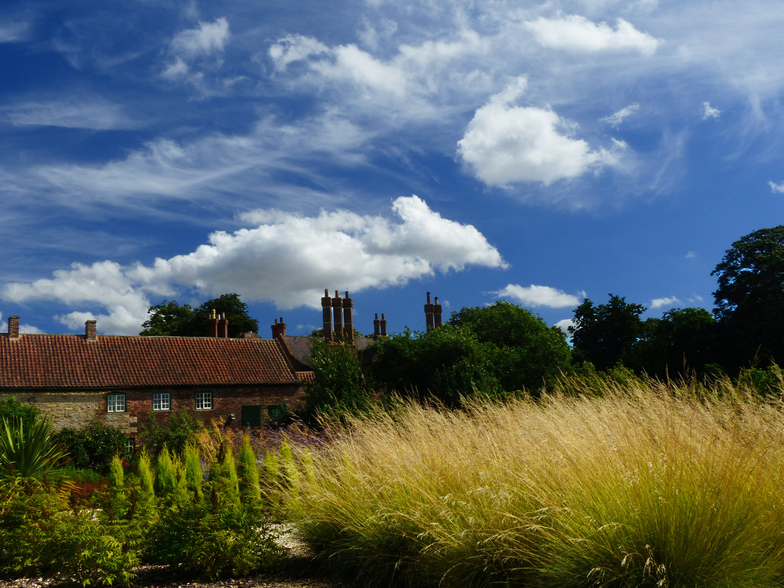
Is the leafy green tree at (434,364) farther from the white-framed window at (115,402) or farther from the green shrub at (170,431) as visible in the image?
the white-framed window at (115,402)

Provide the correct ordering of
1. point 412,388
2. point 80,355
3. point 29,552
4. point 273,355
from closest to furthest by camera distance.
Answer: point 29,552
point 412,388
point 80,355
point 273,355

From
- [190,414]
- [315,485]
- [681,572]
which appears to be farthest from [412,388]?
[681,572]

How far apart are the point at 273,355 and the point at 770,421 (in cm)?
2775

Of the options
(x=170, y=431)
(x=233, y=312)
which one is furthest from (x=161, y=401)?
(x=233, y=312)

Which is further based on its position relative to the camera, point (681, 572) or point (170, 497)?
point (170, 497)

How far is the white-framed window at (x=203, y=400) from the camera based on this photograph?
28516 mm

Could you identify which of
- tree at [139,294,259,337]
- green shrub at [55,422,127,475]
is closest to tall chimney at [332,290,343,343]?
tree at [139,294,259,337]

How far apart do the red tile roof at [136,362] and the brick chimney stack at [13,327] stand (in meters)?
0.19

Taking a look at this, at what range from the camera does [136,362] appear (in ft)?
93.5

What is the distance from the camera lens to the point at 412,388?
21.9 meters

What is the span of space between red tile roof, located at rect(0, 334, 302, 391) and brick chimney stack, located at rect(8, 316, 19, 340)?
0.19 meters

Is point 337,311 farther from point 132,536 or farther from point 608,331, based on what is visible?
point 132,536

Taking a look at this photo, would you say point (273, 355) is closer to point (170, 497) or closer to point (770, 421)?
point (170, 497)

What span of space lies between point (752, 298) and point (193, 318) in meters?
35.8
